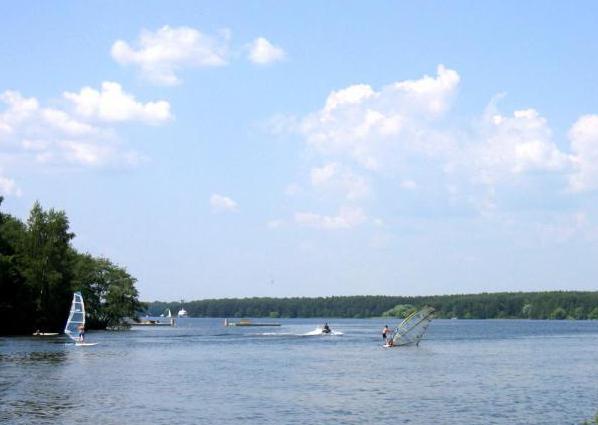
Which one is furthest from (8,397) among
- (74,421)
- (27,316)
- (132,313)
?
(132,313)

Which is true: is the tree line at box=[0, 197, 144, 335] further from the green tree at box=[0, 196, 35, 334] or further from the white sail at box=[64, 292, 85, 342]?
the white sail at box=[64, 292, 85, 342]

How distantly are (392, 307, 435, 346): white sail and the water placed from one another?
52.5 ft

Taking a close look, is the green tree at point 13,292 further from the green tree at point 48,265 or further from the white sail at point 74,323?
the white sail at point 74,323

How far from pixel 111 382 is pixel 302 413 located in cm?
1827

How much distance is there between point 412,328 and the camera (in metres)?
100

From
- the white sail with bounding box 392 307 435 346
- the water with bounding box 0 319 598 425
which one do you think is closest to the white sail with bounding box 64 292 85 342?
the water with bounding box 0 319 598 425

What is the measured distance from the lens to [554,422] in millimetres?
36469

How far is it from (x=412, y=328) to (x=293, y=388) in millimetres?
52181

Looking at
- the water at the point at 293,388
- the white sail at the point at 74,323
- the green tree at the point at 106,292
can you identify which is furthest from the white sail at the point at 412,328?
the green tree at the point at 106,292

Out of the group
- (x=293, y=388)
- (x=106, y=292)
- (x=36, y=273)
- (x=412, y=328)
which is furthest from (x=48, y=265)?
(x=293, y=388)

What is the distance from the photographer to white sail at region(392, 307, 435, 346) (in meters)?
99.8

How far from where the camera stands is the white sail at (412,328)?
99.8 m

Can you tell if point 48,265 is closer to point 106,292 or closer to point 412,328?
point 106,292

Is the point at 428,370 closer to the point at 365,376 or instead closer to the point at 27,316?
the point at 365,376
